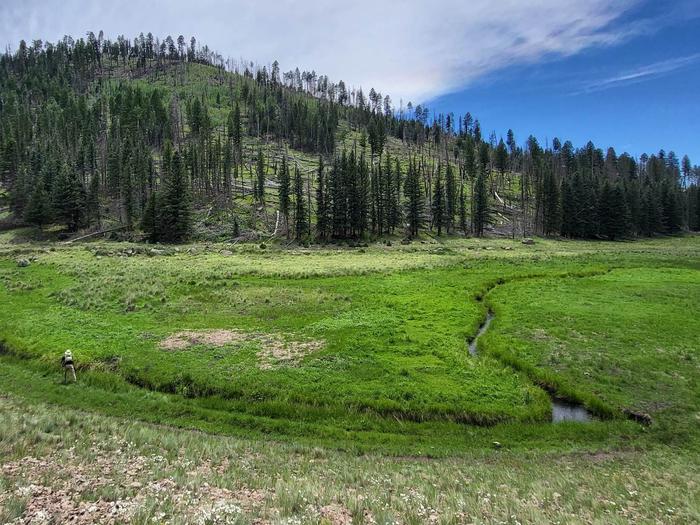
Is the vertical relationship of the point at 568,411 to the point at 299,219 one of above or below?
below

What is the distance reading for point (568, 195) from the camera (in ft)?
359

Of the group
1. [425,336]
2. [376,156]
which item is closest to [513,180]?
[376,156]

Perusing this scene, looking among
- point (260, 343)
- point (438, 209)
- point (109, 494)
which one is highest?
point (438, 209)

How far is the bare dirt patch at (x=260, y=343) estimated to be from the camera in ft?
72.8

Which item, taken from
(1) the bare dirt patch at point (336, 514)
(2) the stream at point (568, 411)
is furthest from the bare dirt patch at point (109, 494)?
(2) the stream at point (568, 411)

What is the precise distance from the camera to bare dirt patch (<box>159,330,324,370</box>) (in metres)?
22.2

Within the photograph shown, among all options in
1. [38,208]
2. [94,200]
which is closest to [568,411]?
[38,208]

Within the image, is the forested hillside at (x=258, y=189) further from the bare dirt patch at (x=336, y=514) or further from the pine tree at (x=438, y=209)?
the bare dirt patch at (x=336, y=514)

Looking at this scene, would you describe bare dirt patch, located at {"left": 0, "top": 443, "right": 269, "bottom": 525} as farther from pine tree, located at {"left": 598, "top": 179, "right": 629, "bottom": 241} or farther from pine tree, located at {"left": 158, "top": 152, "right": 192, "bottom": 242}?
pine tree, located at {"left": 598, "top": 179, "right": 629, "bottom": 241}

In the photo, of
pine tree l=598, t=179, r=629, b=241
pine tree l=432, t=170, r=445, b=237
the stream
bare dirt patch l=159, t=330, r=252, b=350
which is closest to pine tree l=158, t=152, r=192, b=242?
pine tree l=432, t=170, r=445, b=237

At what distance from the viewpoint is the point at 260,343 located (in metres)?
24.3

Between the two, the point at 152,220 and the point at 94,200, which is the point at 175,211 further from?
the point at 94,200

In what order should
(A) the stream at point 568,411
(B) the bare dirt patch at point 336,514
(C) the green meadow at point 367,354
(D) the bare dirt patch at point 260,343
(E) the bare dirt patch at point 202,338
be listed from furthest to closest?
(E) the bare dirt patch at point 202,338
(D) the bare dirt patch at point 260,343
(A) the stream at point 568,411
(C) the green meadow at point 367,354
(B) the bare dirt patch at point 336,514

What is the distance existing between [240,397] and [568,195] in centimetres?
11571
